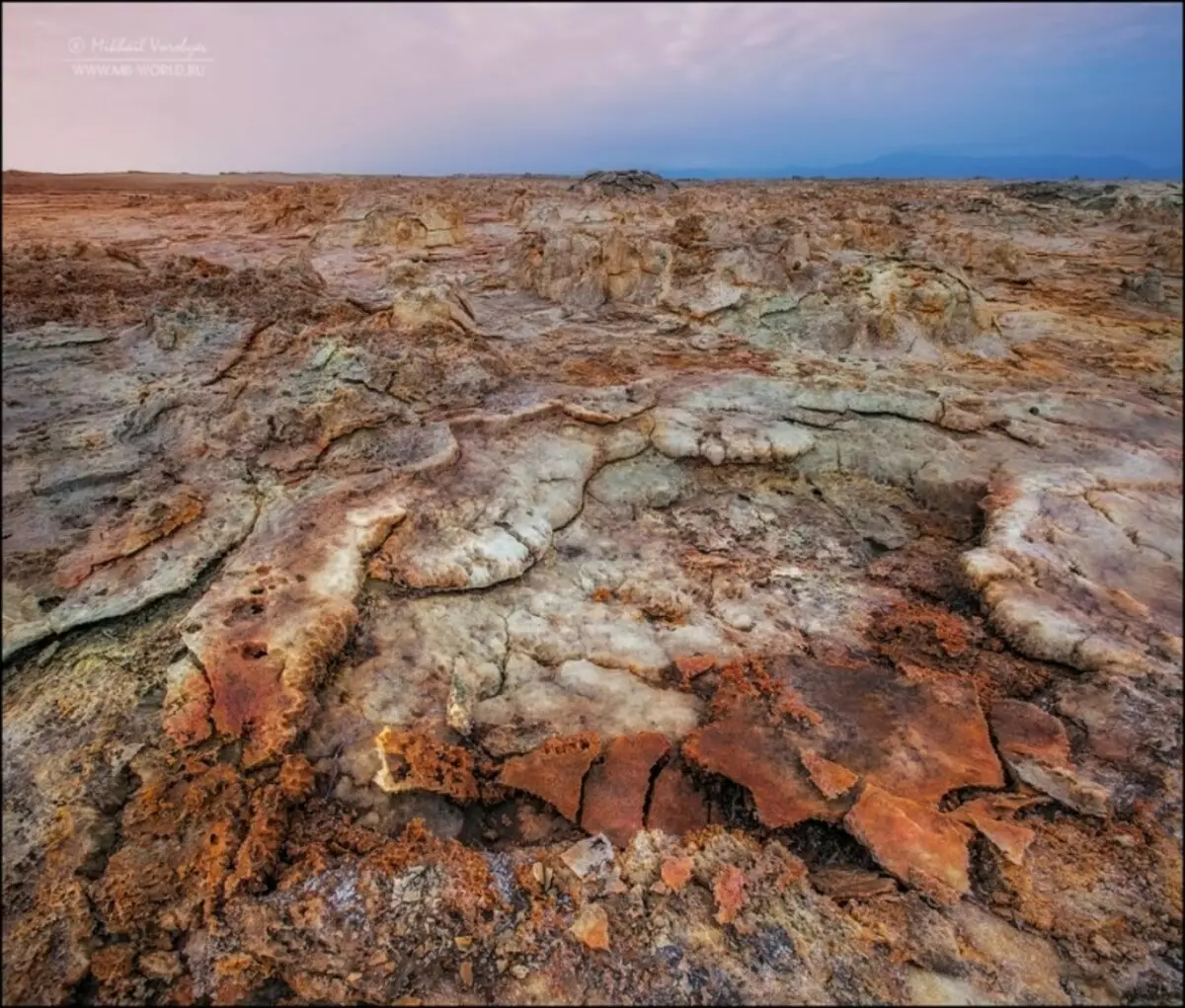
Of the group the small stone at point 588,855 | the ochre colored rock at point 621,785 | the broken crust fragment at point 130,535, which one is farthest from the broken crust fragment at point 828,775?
the broken crust fragment at point 130,535

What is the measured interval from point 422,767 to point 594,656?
0.99 metres

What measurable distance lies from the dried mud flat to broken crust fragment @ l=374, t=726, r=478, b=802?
2 centimetres

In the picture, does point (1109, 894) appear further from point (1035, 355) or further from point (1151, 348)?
point (1035, 355)

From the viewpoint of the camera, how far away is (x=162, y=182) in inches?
891

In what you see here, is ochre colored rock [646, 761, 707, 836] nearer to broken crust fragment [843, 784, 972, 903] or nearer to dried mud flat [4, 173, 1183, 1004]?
dried mud flat [4, 173, 1183, 1004]

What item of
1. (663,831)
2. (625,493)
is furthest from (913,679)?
(625,493)

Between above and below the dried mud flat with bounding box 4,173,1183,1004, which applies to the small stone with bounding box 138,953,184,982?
below

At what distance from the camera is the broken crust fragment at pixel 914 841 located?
2.29 m

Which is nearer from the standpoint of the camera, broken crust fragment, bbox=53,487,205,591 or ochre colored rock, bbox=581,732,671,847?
ochre colored rock, bbox=581,732,671,847

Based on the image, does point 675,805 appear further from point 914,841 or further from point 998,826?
point 998,826

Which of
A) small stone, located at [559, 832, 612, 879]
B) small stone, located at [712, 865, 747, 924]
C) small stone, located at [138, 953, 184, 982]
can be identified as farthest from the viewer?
small stone, located at [559, 832, 612, 879]

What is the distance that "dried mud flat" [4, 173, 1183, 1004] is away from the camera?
2.16 meters

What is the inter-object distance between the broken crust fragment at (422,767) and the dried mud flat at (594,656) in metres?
0.02

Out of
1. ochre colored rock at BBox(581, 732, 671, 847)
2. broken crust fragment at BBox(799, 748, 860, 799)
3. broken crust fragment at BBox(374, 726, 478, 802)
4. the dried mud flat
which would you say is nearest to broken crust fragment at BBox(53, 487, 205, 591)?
the dried mud flat
